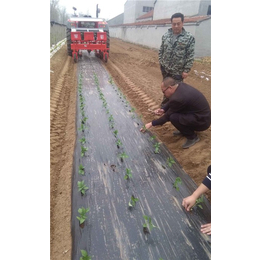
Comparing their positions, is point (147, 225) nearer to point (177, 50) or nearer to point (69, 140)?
point (69, 140)

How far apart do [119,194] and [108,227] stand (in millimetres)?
432

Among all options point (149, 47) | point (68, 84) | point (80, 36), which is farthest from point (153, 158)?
point (149, 47)

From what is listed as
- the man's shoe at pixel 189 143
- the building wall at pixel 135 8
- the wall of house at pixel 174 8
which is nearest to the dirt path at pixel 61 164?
the man's shoe at pixel 189 143

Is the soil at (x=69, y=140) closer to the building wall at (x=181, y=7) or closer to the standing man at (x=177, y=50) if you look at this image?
the standing man at (x=177, y=50)

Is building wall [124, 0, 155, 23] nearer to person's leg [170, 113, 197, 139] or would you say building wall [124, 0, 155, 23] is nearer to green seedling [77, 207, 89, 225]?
person's leg [170, 113, 197, 139]

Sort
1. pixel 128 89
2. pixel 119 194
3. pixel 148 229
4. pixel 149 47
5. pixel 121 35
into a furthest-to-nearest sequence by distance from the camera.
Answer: pixel 121 35
pixel 149 47
pixel 128 89
pixel 119 194
pixel 148 229

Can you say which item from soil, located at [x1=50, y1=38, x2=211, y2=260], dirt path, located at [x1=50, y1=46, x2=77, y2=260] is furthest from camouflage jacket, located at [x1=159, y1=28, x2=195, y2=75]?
dirt path, located at [x1=50, y1=46, x2=77, y2=260]

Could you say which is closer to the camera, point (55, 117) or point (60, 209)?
point (60, 209)

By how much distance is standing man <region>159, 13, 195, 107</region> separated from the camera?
3652 mm

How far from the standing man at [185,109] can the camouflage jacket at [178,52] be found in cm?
95

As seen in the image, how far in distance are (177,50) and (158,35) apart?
44.4ft

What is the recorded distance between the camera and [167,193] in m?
2.39

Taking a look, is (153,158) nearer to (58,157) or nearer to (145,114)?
(58,157)

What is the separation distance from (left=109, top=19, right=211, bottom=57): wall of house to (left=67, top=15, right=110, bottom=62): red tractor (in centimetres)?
481
